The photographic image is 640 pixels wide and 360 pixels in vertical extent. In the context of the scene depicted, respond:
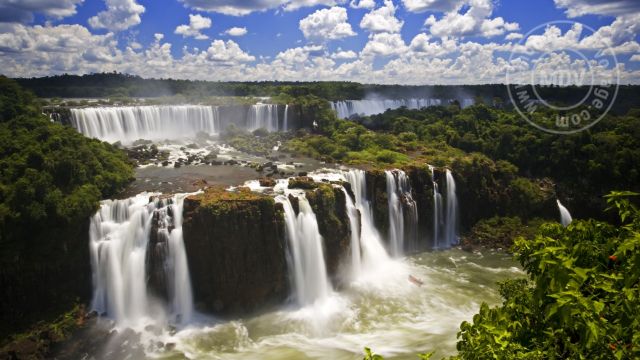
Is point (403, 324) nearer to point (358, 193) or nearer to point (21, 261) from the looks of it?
point (358, 193)

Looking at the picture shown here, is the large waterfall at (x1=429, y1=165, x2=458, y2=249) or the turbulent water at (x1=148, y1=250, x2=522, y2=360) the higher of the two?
the large waterfall at (x1=429, y1=165, x2=458, y2=249)

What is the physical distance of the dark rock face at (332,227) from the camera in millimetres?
25078

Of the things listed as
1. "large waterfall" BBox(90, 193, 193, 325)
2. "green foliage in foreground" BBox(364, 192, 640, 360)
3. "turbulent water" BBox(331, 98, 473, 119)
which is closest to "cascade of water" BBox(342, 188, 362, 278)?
"large waterfall" BBox(90, 193, 193, 325)

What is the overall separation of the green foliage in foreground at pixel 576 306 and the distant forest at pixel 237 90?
57.7 m

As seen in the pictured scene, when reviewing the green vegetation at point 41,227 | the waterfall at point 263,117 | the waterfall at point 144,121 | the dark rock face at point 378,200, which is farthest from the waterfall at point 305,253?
the waterfall at point 263,117

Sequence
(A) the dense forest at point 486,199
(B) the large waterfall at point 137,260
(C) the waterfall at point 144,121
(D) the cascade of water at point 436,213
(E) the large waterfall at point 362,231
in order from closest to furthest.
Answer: (A) the dense forest at point 486,199, (B) the large waterfall at point 137,260, (E) the large waterfall at point 362,231, (D) the cascade of water at point 436,213, (C) the waterfall at point 144,121

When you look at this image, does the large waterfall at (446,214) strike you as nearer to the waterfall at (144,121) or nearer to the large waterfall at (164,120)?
the large waterfall at (164,120)

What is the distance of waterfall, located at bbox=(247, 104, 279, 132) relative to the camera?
51656 millimetres

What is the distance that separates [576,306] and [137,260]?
68.1ft

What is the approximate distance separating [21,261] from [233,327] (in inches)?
400

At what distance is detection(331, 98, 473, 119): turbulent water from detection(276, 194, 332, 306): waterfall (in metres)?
41.5

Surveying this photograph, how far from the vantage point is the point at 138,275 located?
2139cm

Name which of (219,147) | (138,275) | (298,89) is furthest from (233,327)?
(298,89)

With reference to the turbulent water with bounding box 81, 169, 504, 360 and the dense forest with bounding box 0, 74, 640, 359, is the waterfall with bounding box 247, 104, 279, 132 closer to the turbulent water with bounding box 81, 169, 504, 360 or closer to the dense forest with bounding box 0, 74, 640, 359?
the dense forest with bounding box 0, 74, 640, 359
